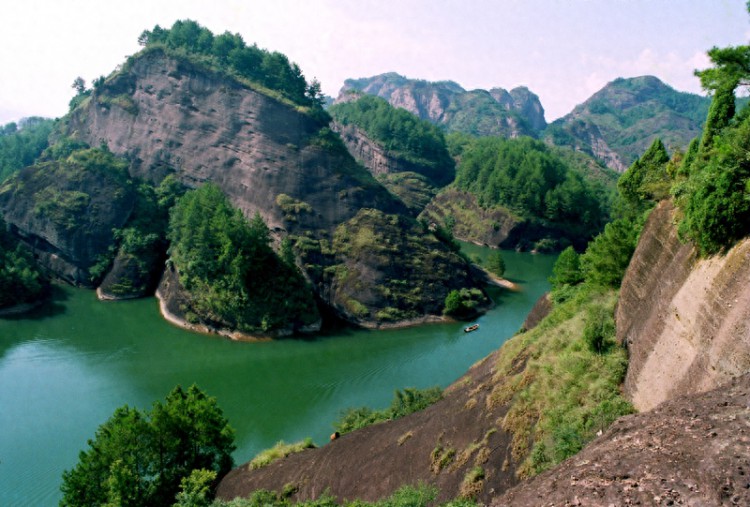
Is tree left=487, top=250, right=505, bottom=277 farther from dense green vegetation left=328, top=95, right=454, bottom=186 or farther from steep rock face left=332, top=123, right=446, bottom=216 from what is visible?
dense green vegetation left=328, top=95, right=454, bottom=186

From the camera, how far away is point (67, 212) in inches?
2303

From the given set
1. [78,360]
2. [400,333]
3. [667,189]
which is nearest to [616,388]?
[667,189]

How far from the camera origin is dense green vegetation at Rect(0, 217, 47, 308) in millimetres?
49188

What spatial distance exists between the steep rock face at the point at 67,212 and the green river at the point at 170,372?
6.21m

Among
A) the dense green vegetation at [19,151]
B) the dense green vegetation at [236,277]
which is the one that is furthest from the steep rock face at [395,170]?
the dense green vegetation at [19,151]

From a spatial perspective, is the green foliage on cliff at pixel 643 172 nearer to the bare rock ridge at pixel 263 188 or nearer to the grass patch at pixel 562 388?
the grass patch at pixel 562 388

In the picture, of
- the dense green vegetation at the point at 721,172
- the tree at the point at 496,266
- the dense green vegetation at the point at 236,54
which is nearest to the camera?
the dense green vegetation at the point at 721,172

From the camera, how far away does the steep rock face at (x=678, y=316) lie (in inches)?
420

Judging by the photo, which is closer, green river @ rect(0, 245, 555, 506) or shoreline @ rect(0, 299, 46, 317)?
green river @ rect(0, 245, 555, 506)

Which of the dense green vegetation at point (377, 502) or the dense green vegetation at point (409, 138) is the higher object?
the dense green vegetation at point (409, 138)

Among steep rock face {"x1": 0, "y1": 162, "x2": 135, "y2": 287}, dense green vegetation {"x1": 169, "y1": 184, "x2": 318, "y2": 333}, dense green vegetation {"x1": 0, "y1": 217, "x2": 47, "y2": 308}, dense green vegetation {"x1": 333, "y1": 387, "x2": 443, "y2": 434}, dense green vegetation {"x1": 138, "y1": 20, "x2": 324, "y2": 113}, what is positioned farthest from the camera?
dense green vegetation {"x1": 138, "y1": 20, "x2": 324, "y2": 113}

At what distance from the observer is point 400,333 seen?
4650 cm

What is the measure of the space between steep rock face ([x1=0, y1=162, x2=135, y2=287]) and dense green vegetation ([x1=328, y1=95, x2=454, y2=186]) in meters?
69.3

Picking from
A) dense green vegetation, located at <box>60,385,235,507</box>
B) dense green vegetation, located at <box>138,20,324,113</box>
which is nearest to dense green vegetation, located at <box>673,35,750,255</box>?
dense green vegetation, located at <box>60,385,235,507</box>
